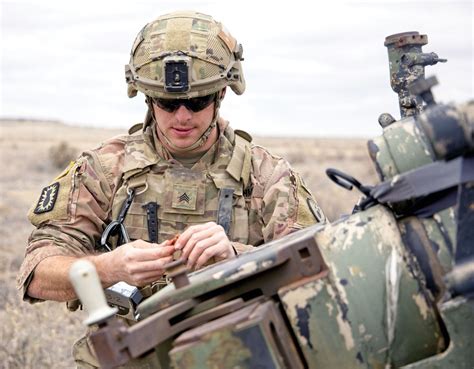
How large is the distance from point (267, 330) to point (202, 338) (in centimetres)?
17

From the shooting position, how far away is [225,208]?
4.82m

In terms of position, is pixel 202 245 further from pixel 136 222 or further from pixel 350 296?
pixel 350 296

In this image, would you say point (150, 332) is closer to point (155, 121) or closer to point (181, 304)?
point (181, 304)

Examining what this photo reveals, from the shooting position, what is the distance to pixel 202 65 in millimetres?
4832

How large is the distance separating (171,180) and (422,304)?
2.29m

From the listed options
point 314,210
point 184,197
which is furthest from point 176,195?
point 314,210

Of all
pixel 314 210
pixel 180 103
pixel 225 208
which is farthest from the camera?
pixel 314 210

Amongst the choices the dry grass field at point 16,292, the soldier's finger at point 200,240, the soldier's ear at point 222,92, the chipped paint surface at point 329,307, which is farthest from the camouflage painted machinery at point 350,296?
the dry grass field at point 16,292

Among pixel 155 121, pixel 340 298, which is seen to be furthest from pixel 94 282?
pixel 155 121

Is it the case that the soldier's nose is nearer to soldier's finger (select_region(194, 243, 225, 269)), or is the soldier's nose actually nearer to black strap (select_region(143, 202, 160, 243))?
black strap (select_region(143, 202, 160, 243))

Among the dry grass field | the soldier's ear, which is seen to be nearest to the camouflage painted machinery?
the soldier's ear

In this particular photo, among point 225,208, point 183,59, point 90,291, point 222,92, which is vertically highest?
point 183,59

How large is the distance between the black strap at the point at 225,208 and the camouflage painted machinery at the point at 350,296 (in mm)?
1858

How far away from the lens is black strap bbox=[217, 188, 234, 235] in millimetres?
4781
